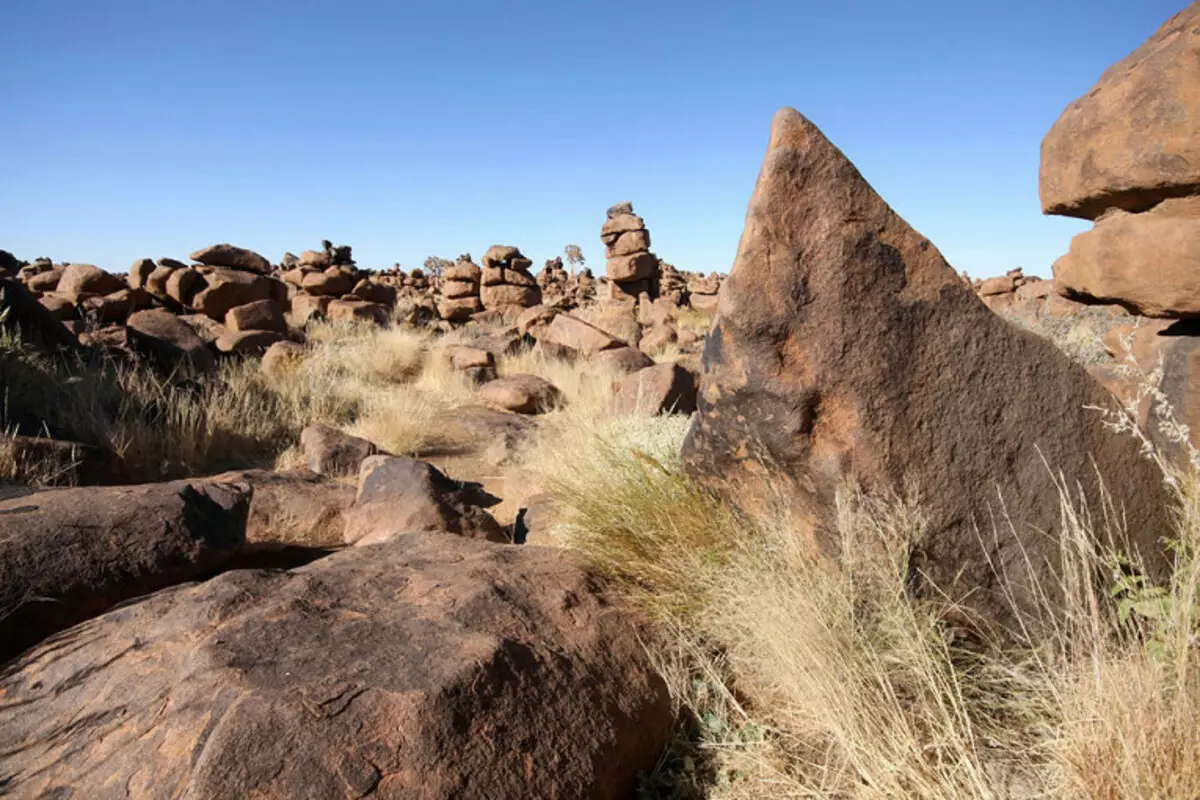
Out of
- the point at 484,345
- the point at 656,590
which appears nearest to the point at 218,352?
the point at 484,345

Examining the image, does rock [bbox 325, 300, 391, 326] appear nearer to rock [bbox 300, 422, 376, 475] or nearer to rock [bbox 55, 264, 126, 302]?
rock [bbox 55, 264, 126, 302]

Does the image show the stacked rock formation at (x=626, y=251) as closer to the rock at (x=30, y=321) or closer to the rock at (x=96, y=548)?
the rock at (x=30, y=321)

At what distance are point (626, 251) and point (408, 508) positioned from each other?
1728 centimetres

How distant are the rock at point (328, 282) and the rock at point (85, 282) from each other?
483cm

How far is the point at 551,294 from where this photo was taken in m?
31.8

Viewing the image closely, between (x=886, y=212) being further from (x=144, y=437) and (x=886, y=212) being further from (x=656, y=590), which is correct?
(x=144, y=437)

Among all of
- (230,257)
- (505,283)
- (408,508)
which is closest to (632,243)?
(505,283)

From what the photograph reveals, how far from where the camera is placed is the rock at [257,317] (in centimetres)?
1384

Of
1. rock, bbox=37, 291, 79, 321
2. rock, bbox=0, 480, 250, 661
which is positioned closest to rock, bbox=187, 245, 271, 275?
rock, bbox=37, 291, 79, 321

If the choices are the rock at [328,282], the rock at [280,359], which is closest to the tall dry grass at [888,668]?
the rock at [280,359]

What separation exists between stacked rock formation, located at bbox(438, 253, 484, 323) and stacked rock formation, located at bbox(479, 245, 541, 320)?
23cm

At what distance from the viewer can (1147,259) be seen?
2.46m

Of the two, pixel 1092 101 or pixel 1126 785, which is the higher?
pixel 1092 101

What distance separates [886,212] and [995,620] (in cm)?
145
